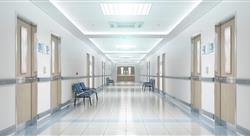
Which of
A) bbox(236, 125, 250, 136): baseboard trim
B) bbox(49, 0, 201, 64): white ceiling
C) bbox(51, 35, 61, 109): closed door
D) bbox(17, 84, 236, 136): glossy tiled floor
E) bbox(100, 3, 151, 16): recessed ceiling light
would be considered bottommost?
bbox(17, 84, 236, 136): glossy tiled floor

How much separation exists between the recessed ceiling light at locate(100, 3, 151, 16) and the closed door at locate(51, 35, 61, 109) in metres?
1.90

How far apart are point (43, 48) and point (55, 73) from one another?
66.2 inches

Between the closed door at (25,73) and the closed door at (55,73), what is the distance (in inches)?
70.4

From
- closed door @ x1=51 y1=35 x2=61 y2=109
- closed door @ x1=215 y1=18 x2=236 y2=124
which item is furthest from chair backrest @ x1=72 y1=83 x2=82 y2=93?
closed door @ x1=215 y1=18 x2=236 y2=124

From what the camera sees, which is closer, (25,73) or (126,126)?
(126,126)

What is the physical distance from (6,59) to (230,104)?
438 cm

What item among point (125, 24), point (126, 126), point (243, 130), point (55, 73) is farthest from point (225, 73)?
point (55, 73)

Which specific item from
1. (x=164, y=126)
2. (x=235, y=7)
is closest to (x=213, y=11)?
(x=235, y=7)

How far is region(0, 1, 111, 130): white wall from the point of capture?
4949 millimetres

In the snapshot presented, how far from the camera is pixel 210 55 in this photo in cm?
733

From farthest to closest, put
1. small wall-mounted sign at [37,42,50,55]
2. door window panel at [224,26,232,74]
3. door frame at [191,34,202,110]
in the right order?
door frame at [191,34,202,110] < small wall-mounted sign at [37,42,50,55] < door window panel at [224,26,232,74]

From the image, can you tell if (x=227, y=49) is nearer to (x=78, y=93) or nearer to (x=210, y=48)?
(x=210, y=48)

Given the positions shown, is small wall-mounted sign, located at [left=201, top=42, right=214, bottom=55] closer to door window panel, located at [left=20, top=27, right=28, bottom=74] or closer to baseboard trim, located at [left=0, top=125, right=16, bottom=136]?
door window panel, located at [left=20, top=27, right=28, bottom=74]

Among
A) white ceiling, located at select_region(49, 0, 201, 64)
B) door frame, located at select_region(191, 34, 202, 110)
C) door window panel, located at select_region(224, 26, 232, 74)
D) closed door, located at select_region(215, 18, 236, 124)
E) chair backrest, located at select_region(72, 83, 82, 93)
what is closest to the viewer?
closed door, located at select_region(215, 18, 236, 124)
